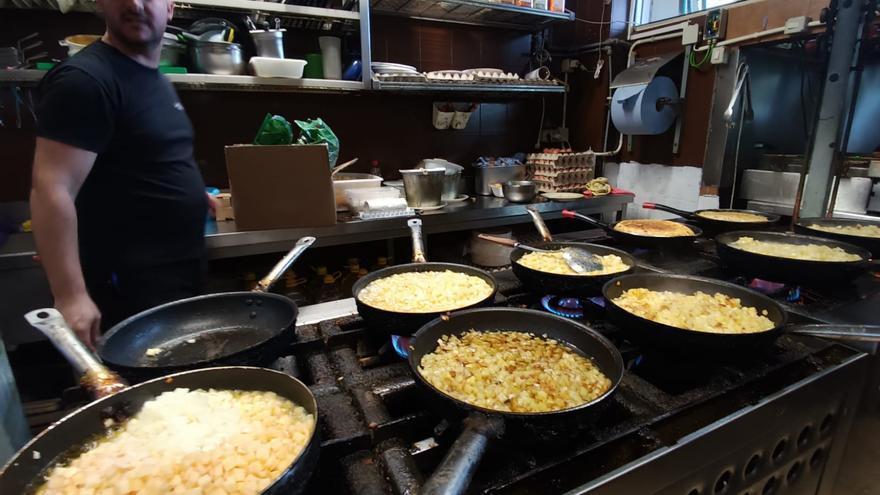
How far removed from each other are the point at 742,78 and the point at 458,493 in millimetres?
3279

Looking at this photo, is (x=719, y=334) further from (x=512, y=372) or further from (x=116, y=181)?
(x=116, y=181)

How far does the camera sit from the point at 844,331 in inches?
34.5

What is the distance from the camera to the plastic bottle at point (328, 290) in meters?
2.80

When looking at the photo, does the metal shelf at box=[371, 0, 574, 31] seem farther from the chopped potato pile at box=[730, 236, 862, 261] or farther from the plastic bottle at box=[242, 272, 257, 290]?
the chopped potato pile at box=[730, 236, 862, 261]

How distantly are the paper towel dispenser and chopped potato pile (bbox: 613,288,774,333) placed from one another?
2398 mm

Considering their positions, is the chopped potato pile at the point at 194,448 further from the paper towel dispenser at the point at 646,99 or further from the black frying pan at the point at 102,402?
the paper towel dispenser at the point at 646,99

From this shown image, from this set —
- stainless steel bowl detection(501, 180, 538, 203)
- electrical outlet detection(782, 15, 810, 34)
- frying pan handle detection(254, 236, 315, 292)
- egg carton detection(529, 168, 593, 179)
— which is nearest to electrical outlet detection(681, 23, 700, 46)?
electrical outlet detection(782, 15, 810, 34)

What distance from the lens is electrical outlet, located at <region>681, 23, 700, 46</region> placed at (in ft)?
9.87

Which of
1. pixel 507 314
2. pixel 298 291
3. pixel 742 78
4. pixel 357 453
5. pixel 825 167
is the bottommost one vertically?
pixel 298 291

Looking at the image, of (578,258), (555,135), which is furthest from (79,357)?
(555,135)

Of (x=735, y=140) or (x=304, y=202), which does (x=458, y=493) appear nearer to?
(x=304, y=202)

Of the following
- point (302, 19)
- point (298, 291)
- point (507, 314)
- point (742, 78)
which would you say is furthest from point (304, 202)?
point (742, 78)

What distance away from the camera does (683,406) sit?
2.57 feet

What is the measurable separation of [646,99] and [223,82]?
2.88 metres
